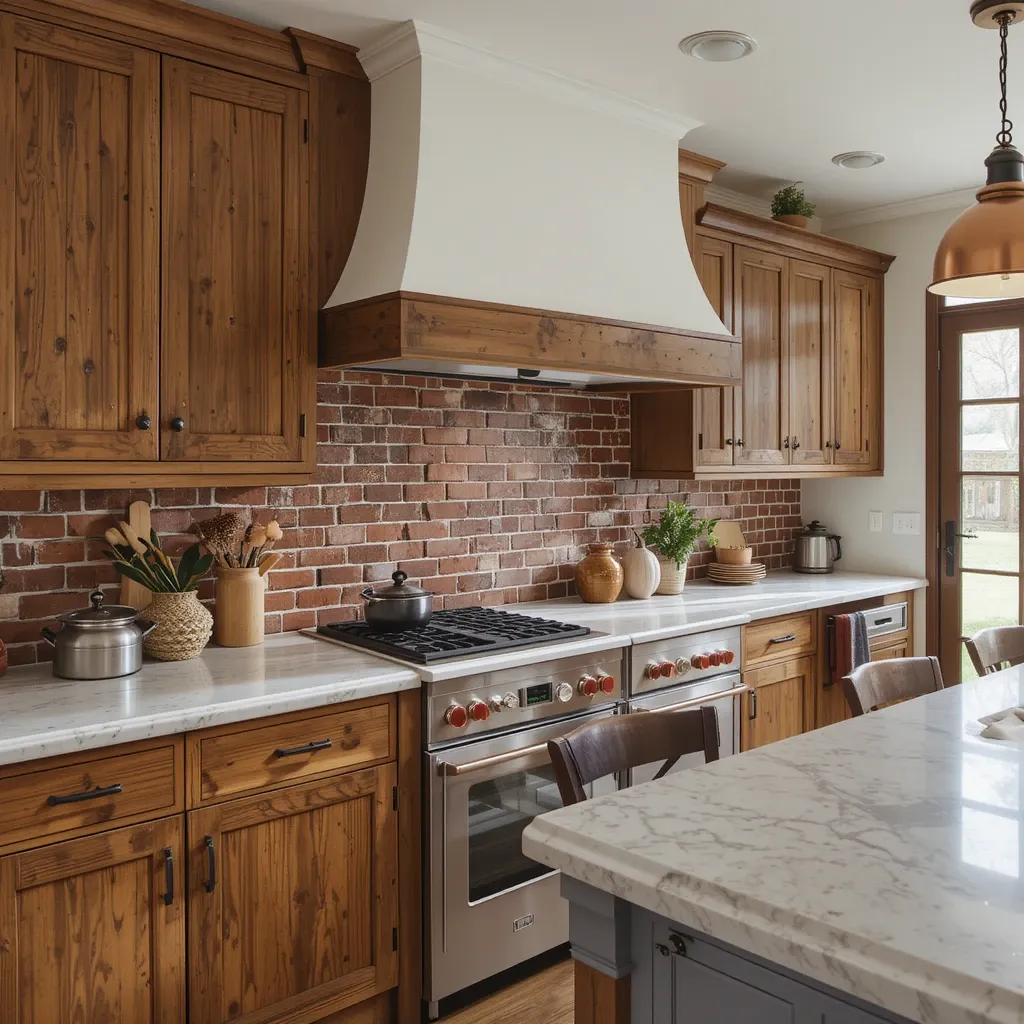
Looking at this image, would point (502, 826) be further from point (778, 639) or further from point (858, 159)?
point (858, 159)

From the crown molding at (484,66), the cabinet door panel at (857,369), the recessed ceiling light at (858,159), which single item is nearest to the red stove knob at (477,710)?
the crown molding at (484,66)

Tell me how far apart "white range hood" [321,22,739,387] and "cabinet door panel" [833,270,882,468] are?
4.51ft

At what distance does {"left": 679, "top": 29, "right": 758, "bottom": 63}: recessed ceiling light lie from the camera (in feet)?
8.87

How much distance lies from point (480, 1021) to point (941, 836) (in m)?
1.67

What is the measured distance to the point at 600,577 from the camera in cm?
355

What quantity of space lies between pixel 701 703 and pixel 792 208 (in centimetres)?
221

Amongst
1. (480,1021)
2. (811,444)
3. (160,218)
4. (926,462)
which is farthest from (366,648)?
(926,462)

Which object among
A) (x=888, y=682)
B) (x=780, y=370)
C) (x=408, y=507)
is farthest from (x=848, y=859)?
(x=780, y=370)

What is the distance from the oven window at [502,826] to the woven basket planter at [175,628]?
84 centimetres

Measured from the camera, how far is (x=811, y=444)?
14.0ft

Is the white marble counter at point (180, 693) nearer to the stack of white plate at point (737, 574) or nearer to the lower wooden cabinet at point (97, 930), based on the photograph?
the lower wooden cabinet at point (97, 930)

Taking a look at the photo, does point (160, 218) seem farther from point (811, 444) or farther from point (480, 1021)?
A: point (811, 444)

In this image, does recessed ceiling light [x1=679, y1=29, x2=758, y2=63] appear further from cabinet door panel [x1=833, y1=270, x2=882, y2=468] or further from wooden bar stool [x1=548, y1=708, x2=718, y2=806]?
wooden bar stool [x1=548, y1=708, x2=718, y2=806]

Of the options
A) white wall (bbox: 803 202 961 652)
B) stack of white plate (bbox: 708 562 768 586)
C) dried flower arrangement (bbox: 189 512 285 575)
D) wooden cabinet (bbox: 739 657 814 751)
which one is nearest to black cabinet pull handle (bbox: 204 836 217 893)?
dried flower arrangement (bbox: 189 512 285 575)
